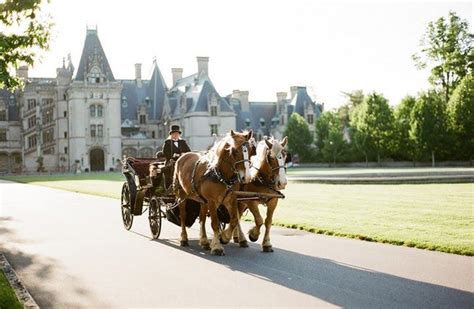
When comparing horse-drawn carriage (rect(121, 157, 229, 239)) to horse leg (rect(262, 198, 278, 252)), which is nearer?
horse leg (rect(262, 198, 278, 252))

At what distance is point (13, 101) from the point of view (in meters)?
87.9

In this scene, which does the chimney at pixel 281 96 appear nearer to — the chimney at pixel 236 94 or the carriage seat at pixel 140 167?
the chimney at pixel 236 94

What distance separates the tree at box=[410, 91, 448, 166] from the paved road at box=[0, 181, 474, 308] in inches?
1981

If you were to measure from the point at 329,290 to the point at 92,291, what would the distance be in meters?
2.90

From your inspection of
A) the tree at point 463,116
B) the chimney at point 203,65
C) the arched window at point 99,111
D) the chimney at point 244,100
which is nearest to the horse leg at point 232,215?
the tree at point 463,116

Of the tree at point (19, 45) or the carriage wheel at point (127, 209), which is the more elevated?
the tree at point (19, 45)

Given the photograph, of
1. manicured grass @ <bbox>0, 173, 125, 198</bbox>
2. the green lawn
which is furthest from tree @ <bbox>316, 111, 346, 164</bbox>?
the green lawn

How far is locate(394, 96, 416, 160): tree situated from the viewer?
64625mm

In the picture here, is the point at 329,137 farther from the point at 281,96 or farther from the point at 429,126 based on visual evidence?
the point at 281,96

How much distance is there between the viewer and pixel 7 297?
6.99m

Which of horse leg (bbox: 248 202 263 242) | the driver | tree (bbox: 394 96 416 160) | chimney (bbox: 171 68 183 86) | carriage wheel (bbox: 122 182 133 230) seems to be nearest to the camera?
horse leg (bbox: 248 202 263 242)

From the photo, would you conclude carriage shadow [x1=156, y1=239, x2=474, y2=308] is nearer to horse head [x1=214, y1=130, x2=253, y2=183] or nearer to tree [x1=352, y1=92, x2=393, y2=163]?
horse head [x1=214, y1=130, x2=253, y2=183]

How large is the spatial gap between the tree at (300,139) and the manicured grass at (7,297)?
70.1 metres

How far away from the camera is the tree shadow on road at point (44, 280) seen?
282 inches
